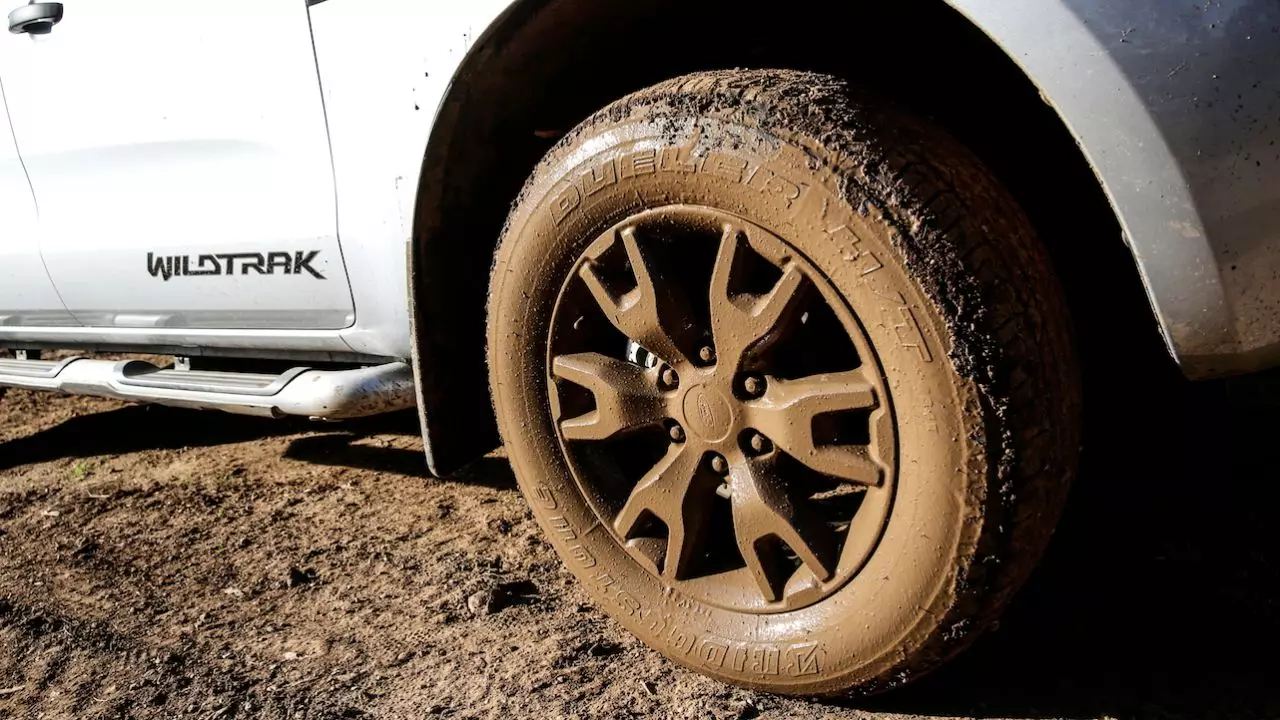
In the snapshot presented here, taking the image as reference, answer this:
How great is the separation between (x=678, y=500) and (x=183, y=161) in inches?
58.5

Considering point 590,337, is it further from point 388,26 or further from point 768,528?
point 388,26

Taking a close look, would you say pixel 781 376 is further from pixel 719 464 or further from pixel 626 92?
pixel 626 92

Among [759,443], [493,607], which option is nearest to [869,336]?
[759,443]

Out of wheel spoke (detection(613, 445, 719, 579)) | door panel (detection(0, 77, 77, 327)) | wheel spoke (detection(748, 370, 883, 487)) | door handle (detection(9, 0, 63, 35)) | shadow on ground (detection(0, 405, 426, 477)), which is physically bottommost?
shadow on ground (detection(0, 405, 426, 477))

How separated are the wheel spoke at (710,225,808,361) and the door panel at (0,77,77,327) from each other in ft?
7.13

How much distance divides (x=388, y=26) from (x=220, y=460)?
2.12 m

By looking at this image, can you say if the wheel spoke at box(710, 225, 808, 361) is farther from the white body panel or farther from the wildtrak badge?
the wildtrak badge

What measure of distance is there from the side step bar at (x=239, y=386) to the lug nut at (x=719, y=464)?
79 centimetres

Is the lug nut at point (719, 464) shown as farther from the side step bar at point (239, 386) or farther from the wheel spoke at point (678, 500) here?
the side step bar at point (239, 386)

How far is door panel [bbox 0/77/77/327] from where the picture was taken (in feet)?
9.72

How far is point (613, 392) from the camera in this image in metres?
1.91

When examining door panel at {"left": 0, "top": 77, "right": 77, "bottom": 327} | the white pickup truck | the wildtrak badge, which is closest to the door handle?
the white pickup truck

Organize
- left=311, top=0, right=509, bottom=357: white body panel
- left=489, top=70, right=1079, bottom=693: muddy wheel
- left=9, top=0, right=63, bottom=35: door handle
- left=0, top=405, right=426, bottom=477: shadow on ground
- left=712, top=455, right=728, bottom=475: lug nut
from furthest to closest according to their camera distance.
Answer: left=0, top=405, right=426, bottom=477: shadow on ground → left=9, top=0, right=63, bottom=35: door handle → left=311, top=0, right=509, bottom=357: white body panel → left=712, top=455, right=728, bottom=475: lug nut → left=489, top=70, right=1079, bottom=693: muddy wheel

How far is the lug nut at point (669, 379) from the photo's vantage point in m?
1.87
